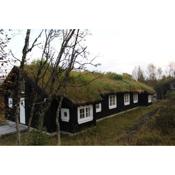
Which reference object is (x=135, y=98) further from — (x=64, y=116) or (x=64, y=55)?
(x=64, y=55)

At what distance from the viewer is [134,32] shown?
3.53 m

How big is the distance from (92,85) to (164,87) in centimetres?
253

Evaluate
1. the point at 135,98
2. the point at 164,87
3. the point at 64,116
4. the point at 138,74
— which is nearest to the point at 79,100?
the point at 64,116

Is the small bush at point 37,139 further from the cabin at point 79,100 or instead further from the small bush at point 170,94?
the small bush at point 170,94

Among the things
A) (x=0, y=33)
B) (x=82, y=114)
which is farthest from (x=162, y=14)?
(x=82, y=114)

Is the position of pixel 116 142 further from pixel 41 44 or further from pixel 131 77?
pixel 41 44

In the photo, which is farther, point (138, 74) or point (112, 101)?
point (112, 101)

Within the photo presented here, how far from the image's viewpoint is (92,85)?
6.02m

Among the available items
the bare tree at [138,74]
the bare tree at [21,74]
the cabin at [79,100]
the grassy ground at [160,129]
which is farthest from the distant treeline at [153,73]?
the bare tree at [21,74]

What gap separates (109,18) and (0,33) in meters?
1.83

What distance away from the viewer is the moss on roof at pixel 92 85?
14.0 ft

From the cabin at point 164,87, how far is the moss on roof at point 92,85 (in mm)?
146

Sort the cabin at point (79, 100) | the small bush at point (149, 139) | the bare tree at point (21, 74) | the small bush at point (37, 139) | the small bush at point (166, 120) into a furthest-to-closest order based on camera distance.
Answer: the cabin at point (79, 100)
the small bush at point (166, 120)
the bare tree at point (21, 74)
the small bush at point (37, 139)
the small bush at point (149, 139)

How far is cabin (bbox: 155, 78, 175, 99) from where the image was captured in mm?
3785
